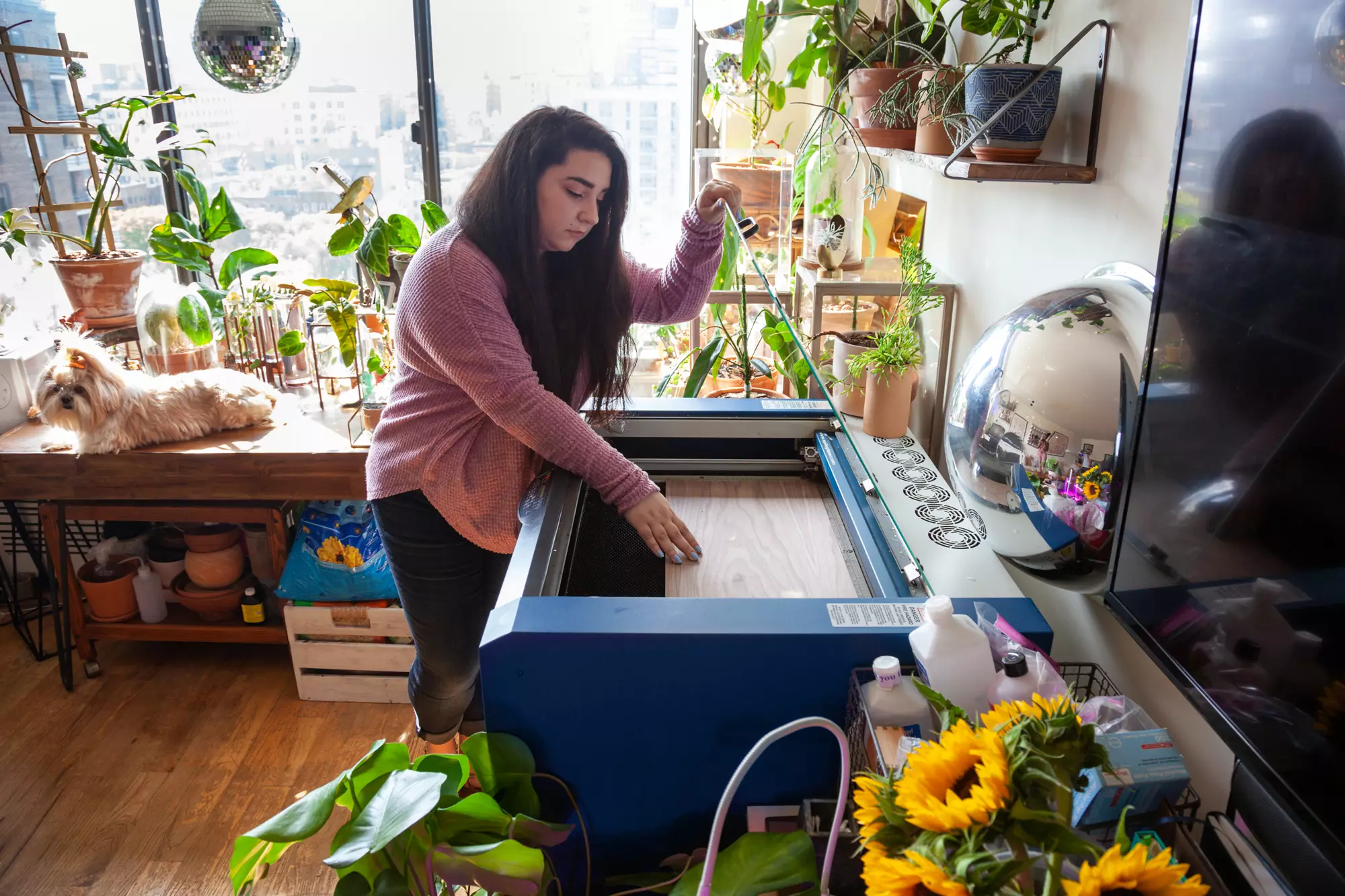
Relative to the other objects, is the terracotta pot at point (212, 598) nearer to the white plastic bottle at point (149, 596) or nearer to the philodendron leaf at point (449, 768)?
the white plastic bottle at point (149, 596)

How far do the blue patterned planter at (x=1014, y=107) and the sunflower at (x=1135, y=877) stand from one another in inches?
38.7

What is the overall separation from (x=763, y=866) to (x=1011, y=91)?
3.27 feet

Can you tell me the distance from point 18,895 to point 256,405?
119cm

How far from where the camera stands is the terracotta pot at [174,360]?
262cm

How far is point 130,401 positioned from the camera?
2.32m

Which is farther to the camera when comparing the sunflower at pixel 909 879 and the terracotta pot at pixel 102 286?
the terracotta pot at pixel 102 286

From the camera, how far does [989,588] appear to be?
1062mm

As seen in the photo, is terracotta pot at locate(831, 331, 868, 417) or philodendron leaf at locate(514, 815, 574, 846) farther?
terracotta pot at locate(831, 331, 868, 417)

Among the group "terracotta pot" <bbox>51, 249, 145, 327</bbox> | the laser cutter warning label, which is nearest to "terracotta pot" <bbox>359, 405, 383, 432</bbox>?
"terracotta pot" <bbox>51, 249, 145, 327</bbox>

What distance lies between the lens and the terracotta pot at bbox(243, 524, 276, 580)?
8.20ft

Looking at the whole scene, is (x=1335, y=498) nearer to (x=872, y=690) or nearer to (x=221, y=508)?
(x=872, y=690)

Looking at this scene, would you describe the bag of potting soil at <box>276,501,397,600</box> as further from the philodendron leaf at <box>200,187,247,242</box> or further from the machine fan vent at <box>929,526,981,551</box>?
the machine fan vent at <box>929,526,981,551</box>

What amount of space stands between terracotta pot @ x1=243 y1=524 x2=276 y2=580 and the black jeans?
3.13 ft

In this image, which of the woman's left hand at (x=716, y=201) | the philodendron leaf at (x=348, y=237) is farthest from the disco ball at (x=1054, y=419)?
the philodendron leaf at (x=348, y=237)
